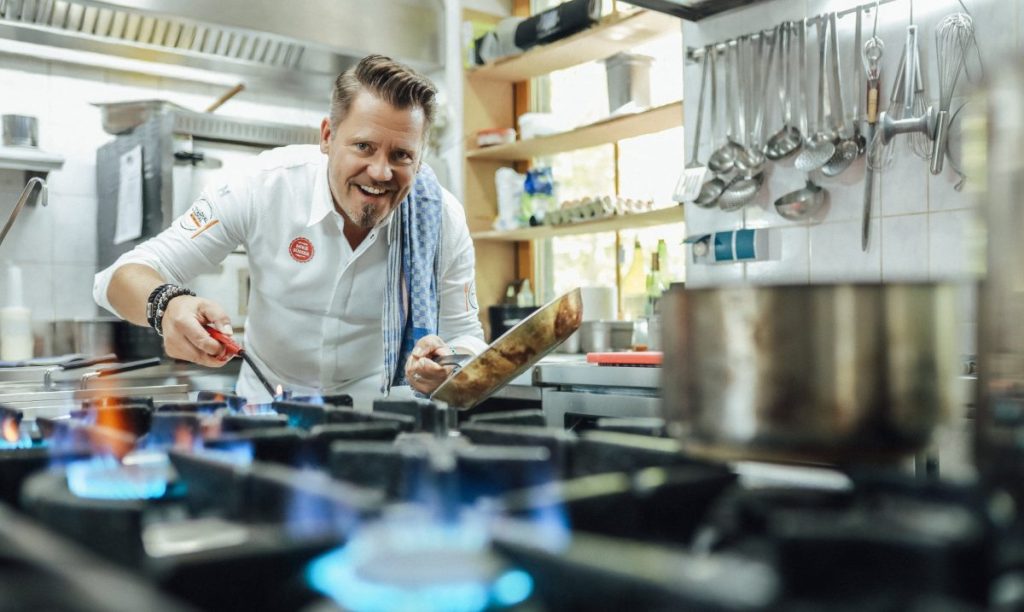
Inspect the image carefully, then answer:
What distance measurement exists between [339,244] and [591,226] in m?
1.48

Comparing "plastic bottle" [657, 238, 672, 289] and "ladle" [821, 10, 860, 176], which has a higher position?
"ladle" [821, 10, 860, 176]

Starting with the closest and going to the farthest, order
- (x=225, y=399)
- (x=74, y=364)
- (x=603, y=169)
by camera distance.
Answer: (x=225, y=399) < (x=74, y=364) < (x=603, y=169)

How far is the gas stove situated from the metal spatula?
203cm

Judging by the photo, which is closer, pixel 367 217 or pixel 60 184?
pixel 367 217

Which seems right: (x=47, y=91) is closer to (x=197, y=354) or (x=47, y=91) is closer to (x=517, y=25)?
(x=517, y=25)

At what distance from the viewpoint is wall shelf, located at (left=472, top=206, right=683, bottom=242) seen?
9.44ft

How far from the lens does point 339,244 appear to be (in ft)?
5.95

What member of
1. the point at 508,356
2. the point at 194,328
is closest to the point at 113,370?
the point at 194,328

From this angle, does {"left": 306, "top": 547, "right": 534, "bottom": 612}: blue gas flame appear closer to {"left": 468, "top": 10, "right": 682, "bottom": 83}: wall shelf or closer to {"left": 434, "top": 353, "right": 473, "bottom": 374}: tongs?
{"left": 434, "top": 353, "right": 473, "bottom": 374}: tongs

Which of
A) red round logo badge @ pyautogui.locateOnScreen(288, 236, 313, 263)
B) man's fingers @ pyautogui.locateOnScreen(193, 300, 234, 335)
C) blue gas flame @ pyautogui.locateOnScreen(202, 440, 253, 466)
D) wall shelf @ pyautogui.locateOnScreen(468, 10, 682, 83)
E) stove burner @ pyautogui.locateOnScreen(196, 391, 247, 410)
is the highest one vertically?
wall shelf @ pyautogui.locateOnScreen(468, 10, 682, 83)

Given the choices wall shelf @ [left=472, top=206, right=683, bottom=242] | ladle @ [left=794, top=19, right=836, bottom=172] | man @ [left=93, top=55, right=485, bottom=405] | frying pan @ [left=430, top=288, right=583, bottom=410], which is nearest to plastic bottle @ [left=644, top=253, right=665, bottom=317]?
wall shelf @ [left=472, top=206, right=683, bottom=242]

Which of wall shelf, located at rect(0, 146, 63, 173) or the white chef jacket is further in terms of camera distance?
wall shelf, located at rect(0, 146, 63, 173)

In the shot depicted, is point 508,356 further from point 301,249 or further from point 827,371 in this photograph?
point 301,249

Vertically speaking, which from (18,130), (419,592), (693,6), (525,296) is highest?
(693,6)
